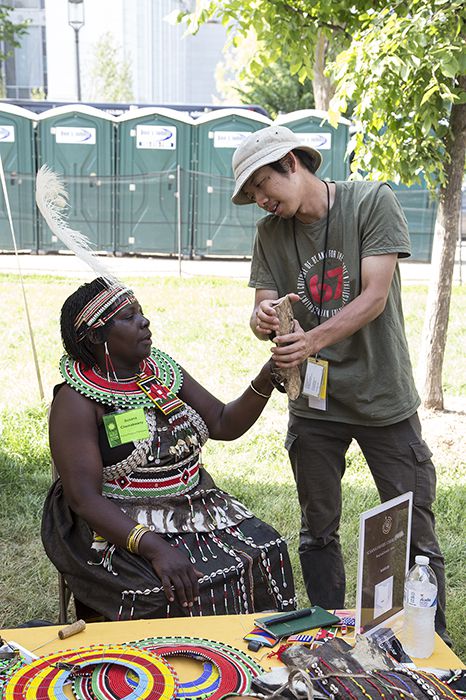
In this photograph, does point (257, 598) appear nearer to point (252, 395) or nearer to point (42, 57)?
point (252, 395)

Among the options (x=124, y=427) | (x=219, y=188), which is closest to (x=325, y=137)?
(x=219, y=188)

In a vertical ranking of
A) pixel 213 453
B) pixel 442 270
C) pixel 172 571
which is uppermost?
pixel 442 270

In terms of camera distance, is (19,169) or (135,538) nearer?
(135,538)

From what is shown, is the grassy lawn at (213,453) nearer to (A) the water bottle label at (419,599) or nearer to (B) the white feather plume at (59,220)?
(A) the water bottle label at (419,599)

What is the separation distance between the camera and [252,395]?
3043 mm

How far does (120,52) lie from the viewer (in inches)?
1768

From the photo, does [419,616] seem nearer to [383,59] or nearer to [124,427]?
[124,427]

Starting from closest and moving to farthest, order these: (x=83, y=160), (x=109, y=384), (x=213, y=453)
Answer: (x=109, y=384)
(x=213, y=453)
(x=83, y=160)

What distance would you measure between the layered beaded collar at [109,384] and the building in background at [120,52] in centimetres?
3405

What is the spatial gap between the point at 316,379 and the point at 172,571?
88 cm

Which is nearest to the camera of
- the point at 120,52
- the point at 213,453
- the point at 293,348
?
the point at 293,348

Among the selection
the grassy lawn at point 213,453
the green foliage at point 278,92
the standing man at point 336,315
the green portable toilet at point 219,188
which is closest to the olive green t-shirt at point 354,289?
the standing man at point 336,315

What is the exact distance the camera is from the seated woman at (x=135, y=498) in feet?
8.67

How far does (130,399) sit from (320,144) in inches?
492
